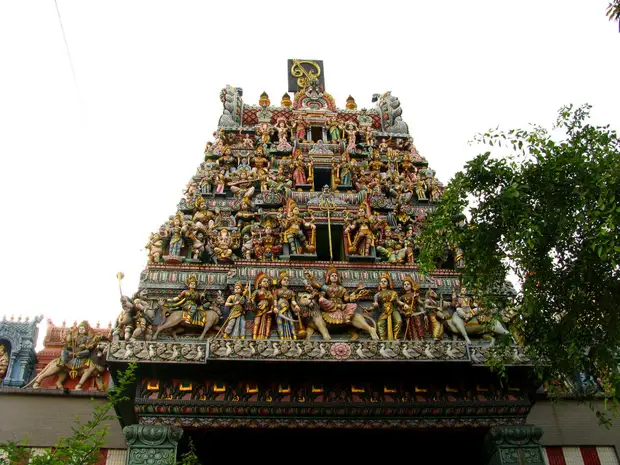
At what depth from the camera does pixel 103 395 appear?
1520 cm

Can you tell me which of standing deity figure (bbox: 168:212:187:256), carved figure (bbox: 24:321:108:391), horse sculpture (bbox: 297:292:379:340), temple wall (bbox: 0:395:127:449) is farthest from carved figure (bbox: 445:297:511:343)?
carved figure (bbox: 24:321:108:391)

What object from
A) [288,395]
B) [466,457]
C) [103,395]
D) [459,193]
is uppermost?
[459,193]

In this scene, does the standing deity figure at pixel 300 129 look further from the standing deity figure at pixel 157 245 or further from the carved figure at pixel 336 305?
the carved figure at pixel 336 305

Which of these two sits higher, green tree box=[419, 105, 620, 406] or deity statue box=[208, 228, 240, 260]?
deity statue box=[208, 228, 240, 260]

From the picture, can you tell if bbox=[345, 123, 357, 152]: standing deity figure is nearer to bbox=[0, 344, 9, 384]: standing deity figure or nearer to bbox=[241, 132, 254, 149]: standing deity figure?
bbox=[241, 132, 254, 149]: standing deity figure

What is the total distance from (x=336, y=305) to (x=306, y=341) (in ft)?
5.18

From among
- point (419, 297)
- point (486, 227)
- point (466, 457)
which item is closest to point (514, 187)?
point (486, 227)

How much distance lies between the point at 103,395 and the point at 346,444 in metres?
5.52

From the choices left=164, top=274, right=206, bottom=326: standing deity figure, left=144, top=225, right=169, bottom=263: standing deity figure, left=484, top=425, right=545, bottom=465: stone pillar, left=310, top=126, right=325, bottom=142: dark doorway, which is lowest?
left=484, top=425, right=545, bottom=465: stone pillar

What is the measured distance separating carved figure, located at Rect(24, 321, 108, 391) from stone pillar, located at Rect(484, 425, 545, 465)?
8.44 m

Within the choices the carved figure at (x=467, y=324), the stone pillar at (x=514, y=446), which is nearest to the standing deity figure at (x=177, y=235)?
the carved figure at (x=467, y=324)

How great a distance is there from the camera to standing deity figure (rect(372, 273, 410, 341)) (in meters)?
14.1

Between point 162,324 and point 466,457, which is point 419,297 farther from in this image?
point 162,324

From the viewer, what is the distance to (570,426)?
14953 mm
